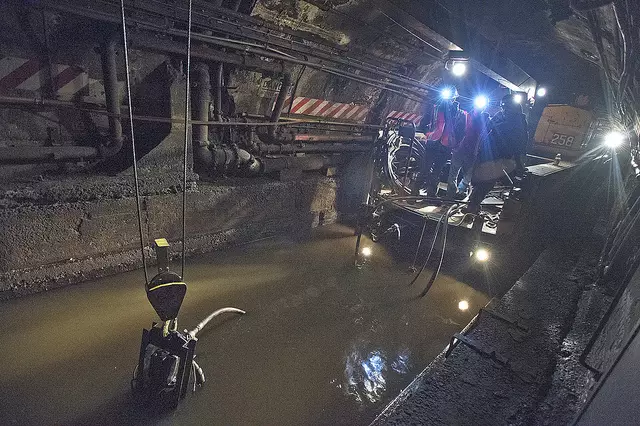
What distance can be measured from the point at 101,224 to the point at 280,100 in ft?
11.2

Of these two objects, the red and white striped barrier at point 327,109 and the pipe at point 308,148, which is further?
the red and white striped barrier at point 327,109

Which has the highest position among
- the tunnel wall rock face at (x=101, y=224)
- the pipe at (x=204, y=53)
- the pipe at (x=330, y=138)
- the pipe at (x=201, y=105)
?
the pipe at (x=204, y=53)

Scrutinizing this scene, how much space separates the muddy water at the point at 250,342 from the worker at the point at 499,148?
1966 mm

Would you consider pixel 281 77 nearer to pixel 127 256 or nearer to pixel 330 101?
pixel 330 101

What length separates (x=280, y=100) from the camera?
5.91 meters

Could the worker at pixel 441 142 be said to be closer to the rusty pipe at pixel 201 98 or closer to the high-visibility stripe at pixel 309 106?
the high-visibility stripe at pixel 309 106

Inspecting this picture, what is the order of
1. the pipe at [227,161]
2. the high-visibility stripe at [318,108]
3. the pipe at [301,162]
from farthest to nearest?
the high-visibility stripe at [318,108] → the pipe at [301,162] → the pipe at [227,161]

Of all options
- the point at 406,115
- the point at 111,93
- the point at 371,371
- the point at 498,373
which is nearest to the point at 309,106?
the point at 111,93

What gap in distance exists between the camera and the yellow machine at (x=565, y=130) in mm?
14055

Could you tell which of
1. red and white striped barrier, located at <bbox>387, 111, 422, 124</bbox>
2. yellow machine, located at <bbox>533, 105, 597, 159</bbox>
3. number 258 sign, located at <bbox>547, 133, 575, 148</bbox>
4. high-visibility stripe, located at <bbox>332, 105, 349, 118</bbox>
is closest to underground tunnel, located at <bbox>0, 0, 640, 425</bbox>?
high-visibility stripe, located at <bbox>332, 105, 349, 118</bbox>

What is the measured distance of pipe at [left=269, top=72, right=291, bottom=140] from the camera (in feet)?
18.9

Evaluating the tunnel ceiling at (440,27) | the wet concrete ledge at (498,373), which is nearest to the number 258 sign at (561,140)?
the tunnel ceiling at (440,27)

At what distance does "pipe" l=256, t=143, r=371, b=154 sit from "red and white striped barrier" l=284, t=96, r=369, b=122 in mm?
782

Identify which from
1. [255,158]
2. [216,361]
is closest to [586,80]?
[255,158]
